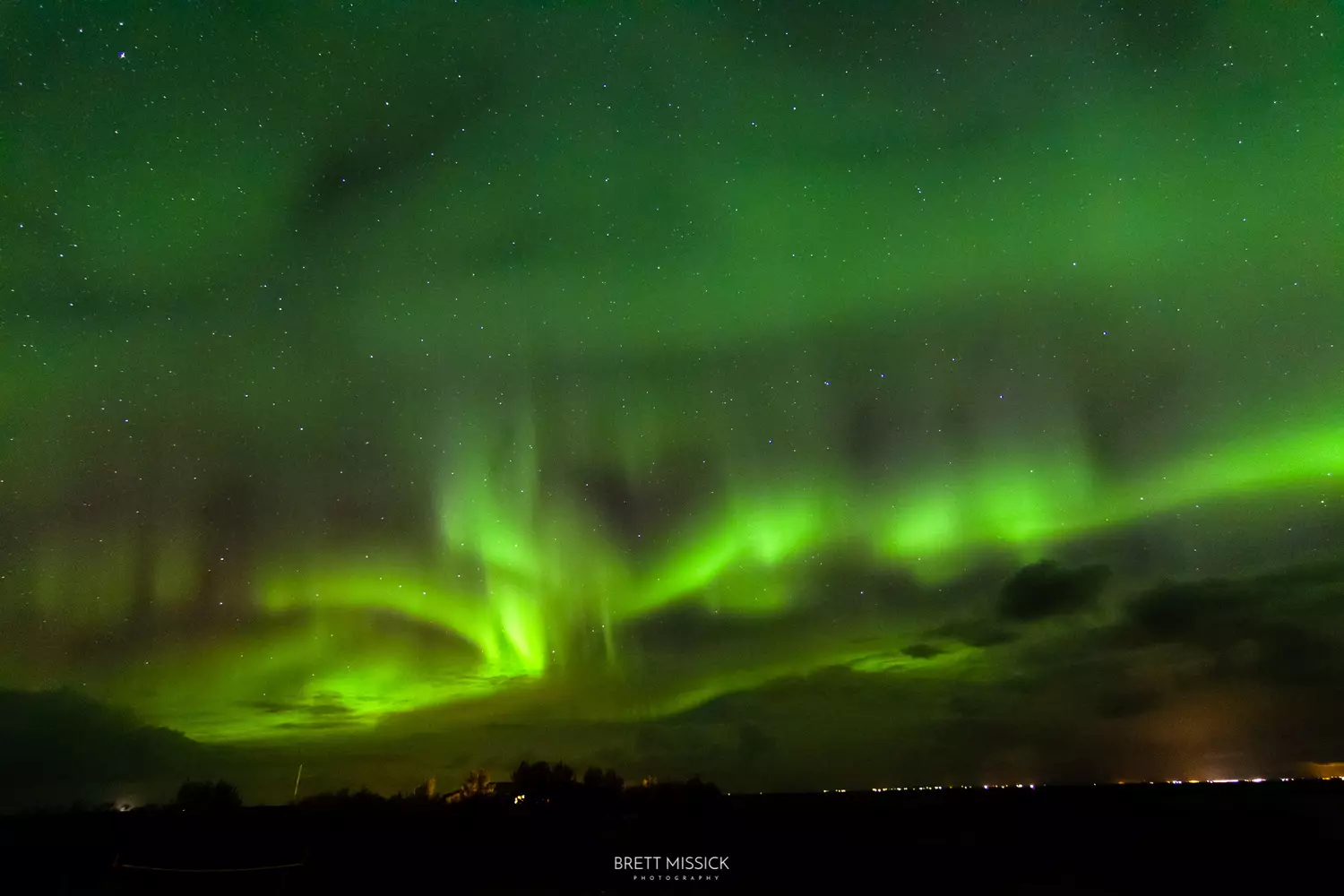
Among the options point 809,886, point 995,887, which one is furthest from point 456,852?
point 995,887

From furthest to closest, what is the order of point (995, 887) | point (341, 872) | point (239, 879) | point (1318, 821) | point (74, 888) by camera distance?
point (1318, 821)
point (995, 887)
point (341, 872)
point (74, 888)
point (239, 879)

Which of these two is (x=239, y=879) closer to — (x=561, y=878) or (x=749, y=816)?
(x=561, y=878)

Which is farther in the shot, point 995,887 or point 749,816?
point 749,816

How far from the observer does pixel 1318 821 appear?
5428cm

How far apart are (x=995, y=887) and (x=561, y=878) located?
440 inches

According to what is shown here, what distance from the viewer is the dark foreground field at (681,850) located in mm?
18656

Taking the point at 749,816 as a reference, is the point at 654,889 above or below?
above

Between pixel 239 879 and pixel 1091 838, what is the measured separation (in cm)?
4132

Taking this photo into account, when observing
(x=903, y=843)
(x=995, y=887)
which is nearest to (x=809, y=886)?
(x=995, y=887)

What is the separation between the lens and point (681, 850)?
28.0 meters

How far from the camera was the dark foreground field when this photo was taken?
734 inches

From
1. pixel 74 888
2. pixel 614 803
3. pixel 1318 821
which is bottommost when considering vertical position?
pixel 1318 821

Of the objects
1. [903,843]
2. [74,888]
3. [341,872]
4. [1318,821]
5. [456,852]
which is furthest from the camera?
[1318,821]

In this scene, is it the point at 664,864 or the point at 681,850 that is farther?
the point at 681,850
